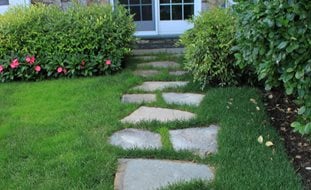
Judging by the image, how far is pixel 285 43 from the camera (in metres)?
2.47

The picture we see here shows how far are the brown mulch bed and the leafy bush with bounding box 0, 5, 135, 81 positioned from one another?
5.77ft

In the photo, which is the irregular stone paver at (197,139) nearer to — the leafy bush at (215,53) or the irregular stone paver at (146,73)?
the leafy bush at (215,53)

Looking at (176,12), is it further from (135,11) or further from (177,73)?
(177,73)

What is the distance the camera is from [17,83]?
482 cm

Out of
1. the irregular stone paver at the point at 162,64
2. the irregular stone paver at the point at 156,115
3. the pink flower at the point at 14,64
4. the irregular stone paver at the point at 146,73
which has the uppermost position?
the pink flower at the point at 14,64

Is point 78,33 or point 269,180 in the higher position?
point 78,33

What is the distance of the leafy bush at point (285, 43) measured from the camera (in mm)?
2371

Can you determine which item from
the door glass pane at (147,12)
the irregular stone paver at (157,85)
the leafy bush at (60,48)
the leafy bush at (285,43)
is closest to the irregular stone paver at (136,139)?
the leafy bush at (285,43)

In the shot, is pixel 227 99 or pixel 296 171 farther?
pixel 227 99

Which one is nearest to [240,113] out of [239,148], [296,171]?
[239,148]

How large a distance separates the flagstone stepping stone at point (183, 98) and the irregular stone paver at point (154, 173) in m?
1.15

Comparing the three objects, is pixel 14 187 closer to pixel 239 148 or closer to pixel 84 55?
pixel 239 148

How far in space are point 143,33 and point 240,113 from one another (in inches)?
141

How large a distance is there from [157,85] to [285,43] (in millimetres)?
2112
